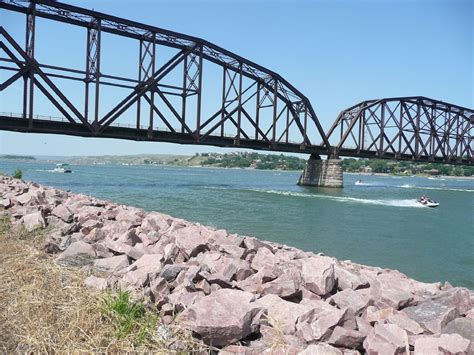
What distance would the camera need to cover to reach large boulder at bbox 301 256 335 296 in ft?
21.3

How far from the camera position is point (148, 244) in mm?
9523

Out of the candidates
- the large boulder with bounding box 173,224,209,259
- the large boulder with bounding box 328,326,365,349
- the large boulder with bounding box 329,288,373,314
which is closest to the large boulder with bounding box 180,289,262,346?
the large boulder with bounding box 328,326,365,349

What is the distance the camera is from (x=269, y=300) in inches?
232

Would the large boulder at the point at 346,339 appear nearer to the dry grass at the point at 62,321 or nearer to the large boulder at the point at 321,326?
the large boulder at the point at 321,326

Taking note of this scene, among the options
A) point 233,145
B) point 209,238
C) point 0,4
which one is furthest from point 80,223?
point 233,145

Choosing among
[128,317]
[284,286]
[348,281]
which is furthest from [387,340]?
[128,317]

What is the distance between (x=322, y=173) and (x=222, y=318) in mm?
86133

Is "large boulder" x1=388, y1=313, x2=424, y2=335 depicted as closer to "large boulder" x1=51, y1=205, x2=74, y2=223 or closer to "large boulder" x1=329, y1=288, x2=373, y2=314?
"large boulder" x1=329, y1=288, x2=373, y2=314

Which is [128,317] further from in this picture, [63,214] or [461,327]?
[63,214]

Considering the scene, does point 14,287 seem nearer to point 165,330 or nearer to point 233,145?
point 165,330

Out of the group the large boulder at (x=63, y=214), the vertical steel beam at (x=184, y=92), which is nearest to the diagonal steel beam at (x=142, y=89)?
the vertical steel beam at (x=184, y=92)

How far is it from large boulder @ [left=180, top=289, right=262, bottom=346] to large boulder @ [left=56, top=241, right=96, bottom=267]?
311 cm

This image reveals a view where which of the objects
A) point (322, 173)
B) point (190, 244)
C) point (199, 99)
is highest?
point (199, 99)

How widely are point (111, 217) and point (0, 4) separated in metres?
49.5
